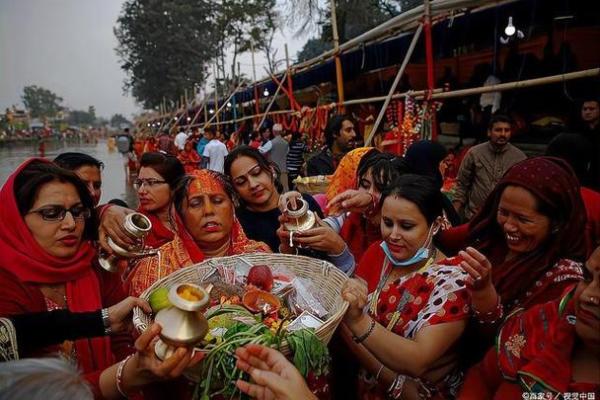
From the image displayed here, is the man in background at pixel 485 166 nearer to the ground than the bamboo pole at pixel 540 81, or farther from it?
nearer to the ground

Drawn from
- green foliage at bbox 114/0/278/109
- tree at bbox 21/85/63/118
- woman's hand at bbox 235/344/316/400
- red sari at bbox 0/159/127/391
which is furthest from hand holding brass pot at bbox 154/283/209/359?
tree at bbox 21/85/63/118

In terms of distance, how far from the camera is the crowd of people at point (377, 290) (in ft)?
3.84

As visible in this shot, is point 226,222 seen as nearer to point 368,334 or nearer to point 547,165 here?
point 368,334

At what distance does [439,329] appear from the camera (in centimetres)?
145

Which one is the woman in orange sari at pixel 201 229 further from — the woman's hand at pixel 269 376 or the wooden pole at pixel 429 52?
the wooden pole at pixel 429 52

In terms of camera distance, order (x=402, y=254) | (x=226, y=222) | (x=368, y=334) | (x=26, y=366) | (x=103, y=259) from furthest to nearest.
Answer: (x=226, y=222) < (x=103, y=259) < (x=402, y=254) < (x=368, y=334) < (x=26, y=366)

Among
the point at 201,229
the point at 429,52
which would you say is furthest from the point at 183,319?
Result: the point at 429,52

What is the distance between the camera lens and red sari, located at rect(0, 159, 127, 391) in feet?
5.30

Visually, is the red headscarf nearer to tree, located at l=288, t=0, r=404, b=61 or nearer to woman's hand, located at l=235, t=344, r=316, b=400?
woman's hand, located at l=235, t=344, r=316, b=400

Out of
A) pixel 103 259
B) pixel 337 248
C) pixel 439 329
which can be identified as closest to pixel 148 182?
pixel 103 259

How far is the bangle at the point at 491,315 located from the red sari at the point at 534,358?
5 cm

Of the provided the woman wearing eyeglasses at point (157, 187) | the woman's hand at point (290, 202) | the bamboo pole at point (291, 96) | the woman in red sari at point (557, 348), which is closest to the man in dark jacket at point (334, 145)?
the woman wearing eyeglasses at point (157, 187)

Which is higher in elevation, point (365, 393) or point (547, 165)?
point (547, 165)

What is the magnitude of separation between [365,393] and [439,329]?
1.65ft
